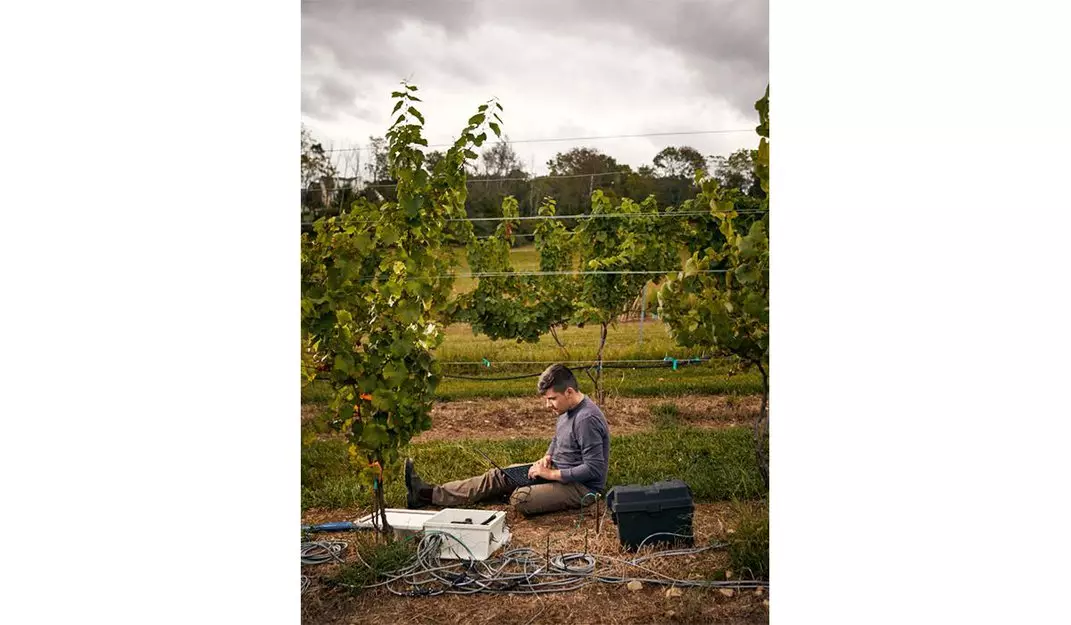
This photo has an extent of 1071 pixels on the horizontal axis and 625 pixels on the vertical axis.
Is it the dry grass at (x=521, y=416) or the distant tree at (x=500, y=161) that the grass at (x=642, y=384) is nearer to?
the dry grass at (x=521, y=416)

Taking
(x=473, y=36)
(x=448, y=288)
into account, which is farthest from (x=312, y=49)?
(x=448, y=288)

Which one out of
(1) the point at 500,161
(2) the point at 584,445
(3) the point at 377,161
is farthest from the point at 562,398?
(3) the point at 377,161

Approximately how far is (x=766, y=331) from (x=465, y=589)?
4.55ft

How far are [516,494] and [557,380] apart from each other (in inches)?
21.3

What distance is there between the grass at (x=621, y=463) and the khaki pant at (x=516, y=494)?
285 millimetres

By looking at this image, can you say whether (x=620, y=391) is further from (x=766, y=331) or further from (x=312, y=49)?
(x=312, y=49)

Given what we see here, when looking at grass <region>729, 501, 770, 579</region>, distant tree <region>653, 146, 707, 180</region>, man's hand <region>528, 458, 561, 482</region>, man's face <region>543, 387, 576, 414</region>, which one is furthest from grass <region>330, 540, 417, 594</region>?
distant tree <region>653, 146, 707, 180</region>

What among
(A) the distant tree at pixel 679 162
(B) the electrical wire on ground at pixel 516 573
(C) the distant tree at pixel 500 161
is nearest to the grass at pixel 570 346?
(A) the distant tree at pixel 679 162

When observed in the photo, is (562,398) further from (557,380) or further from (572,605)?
(572,605)

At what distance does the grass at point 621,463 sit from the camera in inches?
150

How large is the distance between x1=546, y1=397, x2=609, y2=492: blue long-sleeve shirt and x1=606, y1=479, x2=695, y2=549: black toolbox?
1.32 feet

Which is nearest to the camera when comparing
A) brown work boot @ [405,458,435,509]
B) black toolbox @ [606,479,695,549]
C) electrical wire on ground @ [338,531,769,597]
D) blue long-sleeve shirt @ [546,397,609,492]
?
electrical wire on ground @ [338,531,769,597]

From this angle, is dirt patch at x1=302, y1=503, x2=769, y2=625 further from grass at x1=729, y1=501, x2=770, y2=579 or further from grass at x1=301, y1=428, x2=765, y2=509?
grass at x1=301, y1=428, x2=765, y2=509

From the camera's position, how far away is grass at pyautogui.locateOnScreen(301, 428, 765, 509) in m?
3.80
